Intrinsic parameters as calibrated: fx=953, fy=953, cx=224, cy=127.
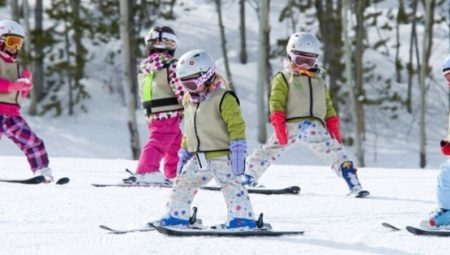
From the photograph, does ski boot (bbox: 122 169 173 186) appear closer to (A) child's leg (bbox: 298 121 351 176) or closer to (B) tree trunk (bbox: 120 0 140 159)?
(A) child's leg (bbox: 298 121 351 176)

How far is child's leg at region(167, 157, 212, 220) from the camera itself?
6.46 m

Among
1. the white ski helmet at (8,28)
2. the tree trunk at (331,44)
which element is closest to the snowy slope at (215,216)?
the white ski helmet at (8,28)

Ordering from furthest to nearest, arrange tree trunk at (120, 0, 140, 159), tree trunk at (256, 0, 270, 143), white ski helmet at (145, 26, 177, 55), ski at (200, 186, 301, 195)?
1. tree trunk at (256, 0, 270, 143)
2. tree trunk at (120, 0, 140, 159)
3. white ski helmet at (145, 26, 177, 55)
4. ski at (200, 186, 301, 195)

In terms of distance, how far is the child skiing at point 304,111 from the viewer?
8.68 meters

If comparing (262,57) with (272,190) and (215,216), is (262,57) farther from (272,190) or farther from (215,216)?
(215,216)

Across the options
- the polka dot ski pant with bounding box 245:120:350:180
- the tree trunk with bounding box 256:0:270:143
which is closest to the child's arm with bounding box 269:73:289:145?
the polka dot ski pant with bounding box 245:120:350:180

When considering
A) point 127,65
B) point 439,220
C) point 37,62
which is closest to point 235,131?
point 439,220

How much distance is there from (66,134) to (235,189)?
19.6 metres

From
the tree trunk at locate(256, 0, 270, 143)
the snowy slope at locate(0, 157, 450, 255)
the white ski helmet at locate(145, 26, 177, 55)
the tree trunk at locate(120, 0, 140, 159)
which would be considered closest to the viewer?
the snowy slope at locate(0, 157, 450, 255)

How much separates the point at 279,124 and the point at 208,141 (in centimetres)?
233

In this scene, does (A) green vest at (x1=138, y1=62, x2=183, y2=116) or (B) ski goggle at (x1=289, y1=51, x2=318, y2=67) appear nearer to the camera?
(B) ski goggle at (x1=289, y1=51, x2=318, y2=67)

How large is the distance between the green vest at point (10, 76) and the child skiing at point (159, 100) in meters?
1.22

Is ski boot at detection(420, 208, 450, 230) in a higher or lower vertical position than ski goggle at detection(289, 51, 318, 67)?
lower

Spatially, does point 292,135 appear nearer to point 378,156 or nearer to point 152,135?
point 152,135
